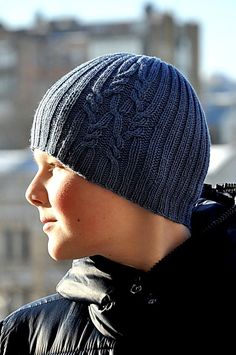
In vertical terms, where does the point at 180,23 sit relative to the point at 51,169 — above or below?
below

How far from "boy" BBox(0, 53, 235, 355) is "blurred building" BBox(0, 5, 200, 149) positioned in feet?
61.1

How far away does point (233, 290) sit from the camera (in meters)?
0.76

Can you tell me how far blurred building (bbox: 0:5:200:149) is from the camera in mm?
20109

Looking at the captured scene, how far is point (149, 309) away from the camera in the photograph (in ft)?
2.46

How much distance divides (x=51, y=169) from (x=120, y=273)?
0.33 ft

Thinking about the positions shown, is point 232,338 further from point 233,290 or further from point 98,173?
point 98,173

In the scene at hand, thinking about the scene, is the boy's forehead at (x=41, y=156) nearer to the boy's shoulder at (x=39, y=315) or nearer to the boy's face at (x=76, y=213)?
the boy's face at (x=76, y=213)

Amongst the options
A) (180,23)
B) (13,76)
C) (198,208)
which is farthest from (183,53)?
(198,208)

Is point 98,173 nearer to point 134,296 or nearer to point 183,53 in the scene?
point 134,296

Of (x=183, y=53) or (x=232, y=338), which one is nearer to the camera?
(x=232, y=338)

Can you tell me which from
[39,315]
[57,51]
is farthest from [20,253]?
[39,315]

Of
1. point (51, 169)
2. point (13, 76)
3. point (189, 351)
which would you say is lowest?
point (13, 76)

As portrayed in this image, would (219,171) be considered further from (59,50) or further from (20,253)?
(59,50)

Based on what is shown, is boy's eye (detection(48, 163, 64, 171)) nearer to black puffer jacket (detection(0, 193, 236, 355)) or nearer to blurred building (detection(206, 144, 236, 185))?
Result: black puffer jacket (detection(0, 193, 236, 355))
